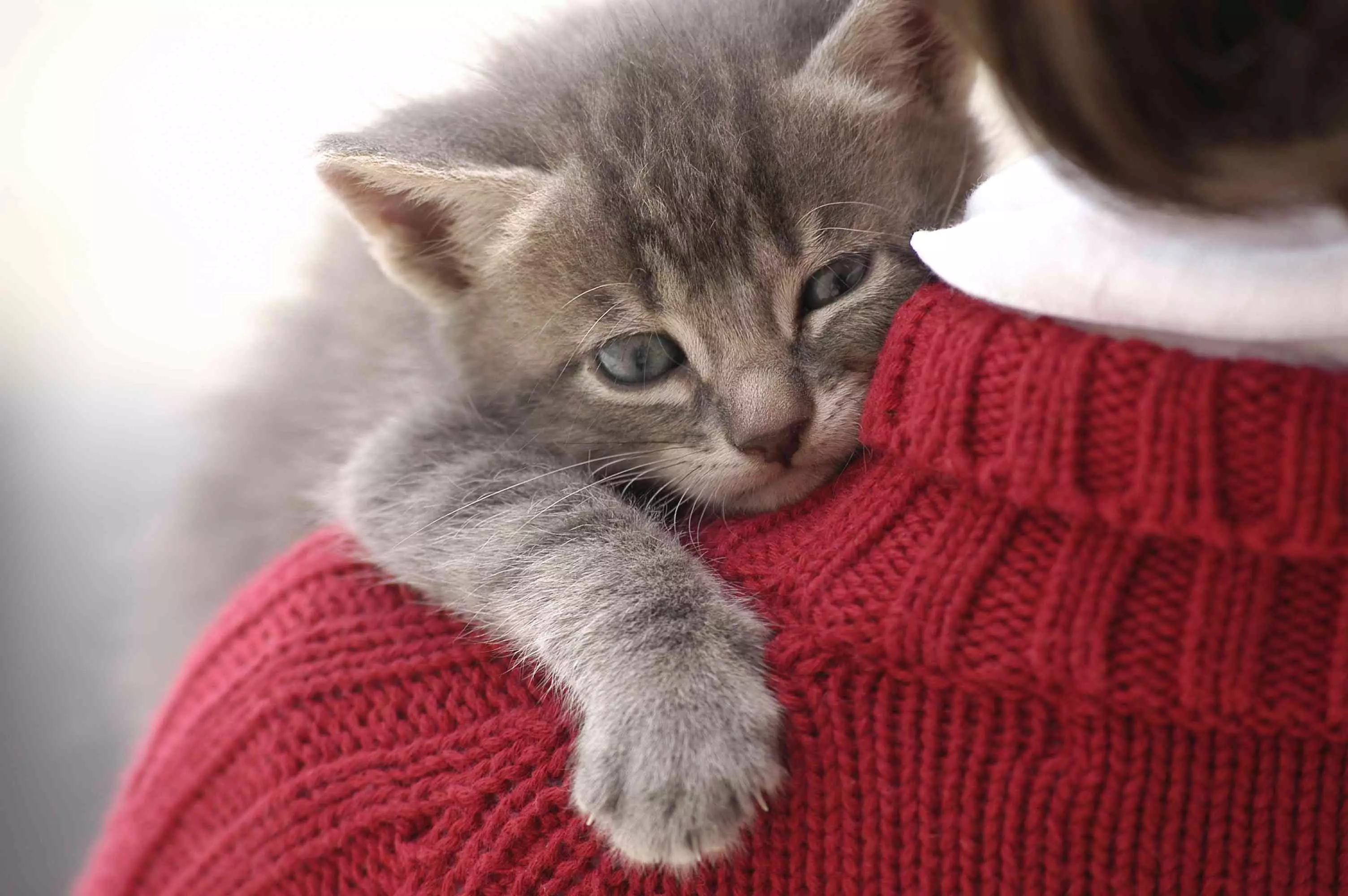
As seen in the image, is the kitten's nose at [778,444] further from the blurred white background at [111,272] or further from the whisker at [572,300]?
the blurred white background at [111,272]

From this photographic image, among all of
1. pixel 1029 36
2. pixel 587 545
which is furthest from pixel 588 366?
pixel 1029 36

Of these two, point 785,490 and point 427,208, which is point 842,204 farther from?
point 427,208

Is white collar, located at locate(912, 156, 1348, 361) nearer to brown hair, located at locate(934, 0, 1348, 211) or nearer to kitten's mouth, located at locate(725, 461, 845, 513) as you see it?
brown hair, located at locate(934, 0, 1348, 211)

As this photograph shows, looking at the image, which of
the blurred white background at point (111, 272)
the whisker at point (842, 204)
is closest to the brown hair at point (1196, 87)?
the whisker at point (842, 204)

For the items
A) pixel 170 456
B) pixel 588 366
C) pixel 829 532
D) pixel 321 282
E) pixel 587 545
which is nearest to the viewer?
pixel 829 532

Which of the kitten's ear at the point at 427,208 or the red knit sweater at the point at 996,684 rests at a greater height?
the kitten's ear at the point at 427,208

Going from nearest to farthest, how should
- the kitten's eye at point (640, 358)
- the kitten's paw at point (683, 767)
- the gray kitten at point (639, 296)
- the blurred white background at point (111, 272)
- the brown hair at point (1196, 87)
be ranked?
the brown hair at point (1196, 87), the kitten's paw at point (683, 767), the gray kitten at point (639, 296), the kitten's eye at point (640, 358), the blurred white background at point (111, 272)

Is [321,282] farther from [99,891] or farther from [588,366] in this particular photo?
[99,891]
